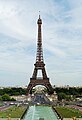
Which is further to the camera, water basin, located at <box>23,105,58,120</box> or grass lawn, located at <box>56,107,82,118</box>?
grass lawn, located at <box>56,107,82,118</box>

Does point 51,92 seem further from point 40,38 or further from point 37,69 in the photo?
point 40,38

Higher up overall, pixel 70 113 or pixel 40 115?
pixel 70 113

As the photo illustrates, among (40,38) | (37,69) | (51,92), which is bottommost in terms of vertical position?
(51,92)

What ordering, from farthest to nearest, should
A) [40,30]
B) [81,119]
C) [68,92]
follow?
[68,92]
[40,30]
[81,119]

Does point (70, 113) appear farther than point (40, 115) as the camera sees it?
No

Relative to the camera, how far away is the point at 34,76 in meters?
73.3

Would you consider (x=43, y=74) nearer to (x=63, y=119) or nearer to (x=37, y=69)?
(x=37, y=69)

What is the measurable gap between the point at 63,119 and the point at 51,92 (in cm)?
4679

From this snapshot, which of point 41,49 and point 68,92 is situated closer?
point 41,49

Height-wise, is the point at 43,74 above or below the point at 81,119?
above

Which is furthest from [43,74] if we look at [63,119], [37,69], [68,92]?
[63,119]

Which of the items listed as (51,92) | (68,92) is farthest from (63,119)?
(68,92)

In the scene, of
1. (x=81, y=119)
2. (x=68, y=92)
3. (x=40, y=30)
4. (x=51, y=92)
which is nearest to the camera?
(x=81, y=119)

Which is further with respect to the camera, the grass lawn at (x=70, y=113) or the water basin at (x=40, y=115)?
the grass lawn at (x=70, y=113)
